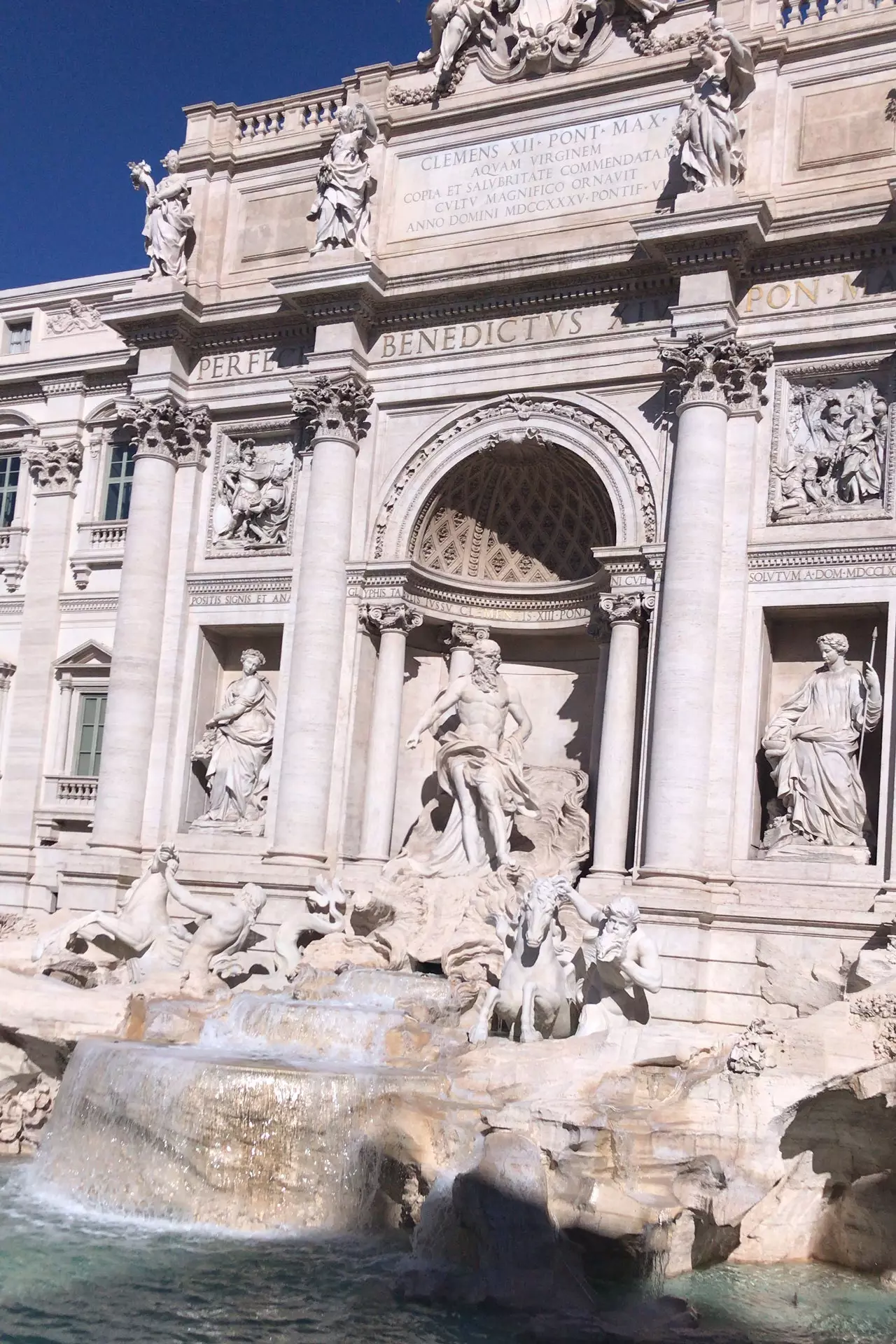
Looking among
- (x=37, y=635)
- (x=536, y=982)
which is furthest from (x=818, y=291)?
(x=37, y=635)

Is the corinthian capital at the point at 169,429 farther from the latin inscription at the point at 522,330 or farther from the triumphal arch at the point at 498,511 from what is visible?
the latin inscription at the point at 522,330

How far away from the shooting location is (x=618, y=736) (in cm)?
2050

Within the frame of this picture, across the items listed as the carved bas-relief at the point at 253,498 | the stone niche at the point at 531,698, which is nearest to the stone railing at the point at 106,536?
the carved bas-relief at the point at 253,498

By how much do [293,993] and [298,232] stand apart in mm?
12730

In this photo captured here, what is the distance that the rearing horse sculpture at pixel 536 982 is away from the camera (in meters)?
16.3

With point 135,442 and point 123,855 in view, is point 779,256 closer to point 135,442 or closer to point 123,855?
point 135,442

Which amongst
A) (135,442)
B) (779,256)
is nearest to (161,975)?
(135,442)

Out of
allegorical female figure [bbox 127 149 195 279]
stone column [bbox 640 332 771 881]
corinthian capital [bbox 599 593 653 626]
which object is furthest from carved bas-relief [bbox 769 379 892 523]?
allegorical female figure [bbox 127 149 195 279]

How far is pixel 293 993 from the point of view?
18.2m

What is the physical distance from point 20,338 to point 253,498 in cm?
729

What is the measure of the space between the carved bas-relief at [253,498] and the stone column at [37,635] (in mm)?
3624

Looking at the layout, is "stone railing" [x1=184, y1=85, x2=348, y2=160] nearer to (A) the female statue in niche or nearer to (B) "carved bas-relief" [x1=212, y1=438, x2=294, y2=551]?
(B) "carved bas-relief" [x1=212, y1=438, x2=294, y2=551]

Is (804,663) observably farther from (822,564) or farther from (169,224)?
(169,224)

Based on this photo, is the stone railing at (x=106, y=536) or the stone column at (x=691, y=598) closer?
the stone column at (x=691, y=598)
